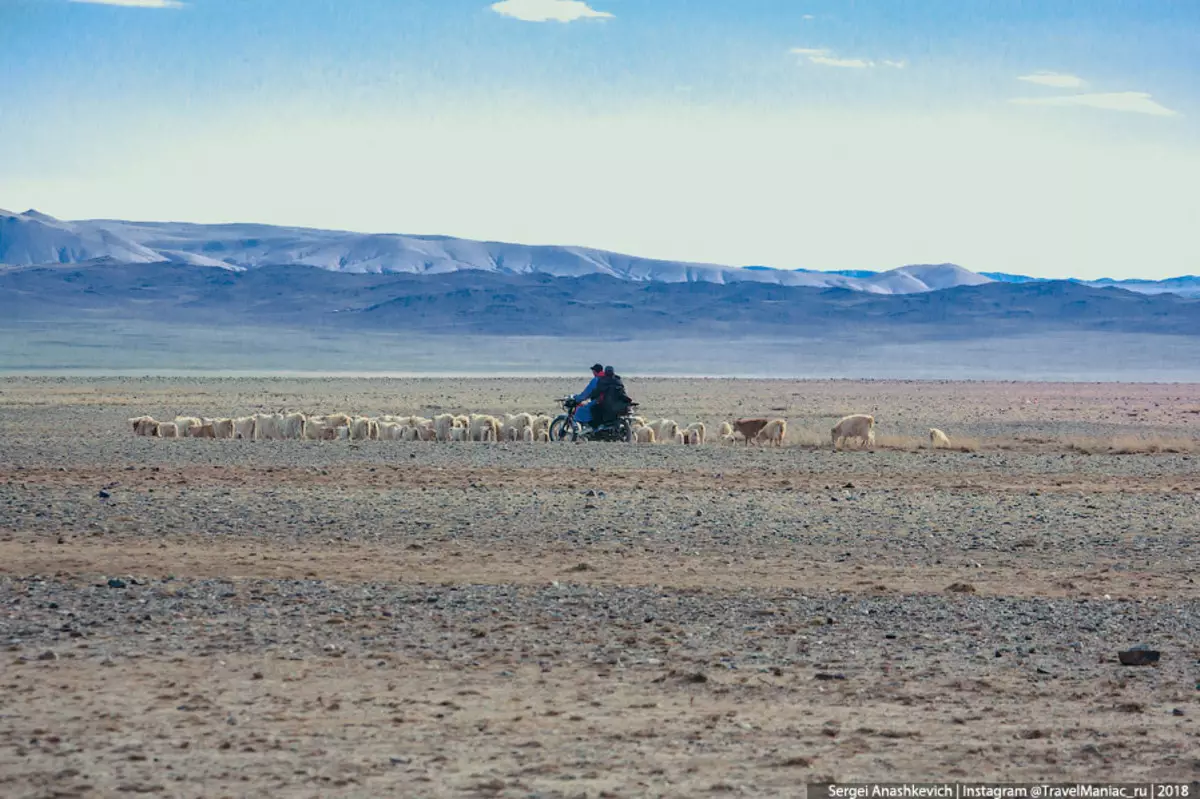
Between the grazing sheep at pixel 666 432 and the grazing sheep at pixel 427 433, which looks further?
the grazing sheep at pixel 666 432

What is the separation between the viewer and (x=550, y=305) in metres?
108

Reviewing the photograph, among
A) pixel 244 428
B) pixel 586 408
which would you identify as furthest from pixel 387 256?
pixel 586 408

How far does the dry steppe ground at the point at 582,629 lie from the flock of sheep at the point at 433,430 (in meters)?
5.33

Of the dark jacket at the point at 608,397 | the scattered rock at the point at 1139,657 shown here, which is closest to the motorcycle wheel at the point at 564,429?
the dark jacket at the point at 608,397

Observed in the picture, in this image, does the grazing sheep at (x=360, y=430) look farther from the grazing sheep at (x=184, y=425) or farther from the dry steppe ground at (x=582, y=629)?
the dry steppe ground at (x=582, y=629)

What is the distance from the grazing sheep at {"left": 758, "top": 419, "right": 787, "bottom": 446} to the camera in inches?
874

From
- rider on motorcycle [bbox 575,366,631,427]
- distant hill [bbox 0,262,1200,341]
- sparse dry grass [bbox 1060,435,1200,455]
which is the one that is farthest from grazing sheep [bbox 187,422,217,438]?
distant hill [bbox 0,262,1200,341]

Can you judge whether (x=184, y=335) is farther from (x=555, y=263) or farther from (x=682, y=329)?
(x=555, y=263)

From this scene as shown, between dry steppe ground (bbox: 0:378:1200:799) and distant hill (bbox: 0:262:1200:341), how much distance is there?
83451 millimetres

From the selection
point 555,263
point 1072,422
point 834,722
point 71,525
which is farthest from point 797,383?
point 555,263

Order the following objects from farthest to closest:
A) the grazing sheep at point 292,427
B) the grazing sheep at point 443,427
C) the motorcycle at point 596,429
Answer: the grazing sheep at point 292,427, the grazing sheep at point 443,427, the motorcycle at point 596,429

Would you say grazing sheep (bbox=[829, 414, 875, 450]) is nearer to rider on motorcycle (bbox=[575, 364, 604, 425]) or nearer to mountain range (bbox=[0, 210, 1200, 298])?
rider on motorcycle (bbox=[575, 364, 604, 425])

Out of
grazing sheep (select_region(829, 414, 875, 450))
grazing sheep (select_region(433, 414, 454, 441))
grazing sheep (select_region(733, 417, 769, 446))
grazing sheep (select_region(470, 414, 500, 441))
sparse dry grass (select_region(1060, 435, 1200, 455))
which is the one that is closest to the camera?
sparse dry grass (select_region(1060, 435, 1200, 455))

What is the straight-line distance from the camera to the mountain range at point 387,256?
17400 centimetres
